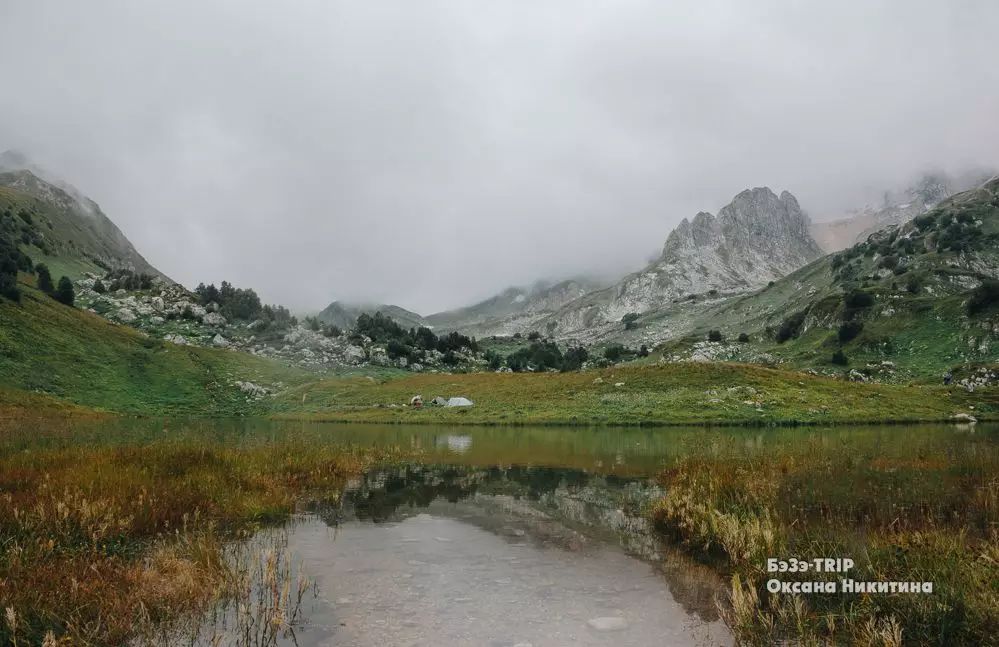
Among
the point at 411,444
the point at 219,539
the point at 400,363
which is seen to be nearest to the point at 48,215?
the point at 400,363

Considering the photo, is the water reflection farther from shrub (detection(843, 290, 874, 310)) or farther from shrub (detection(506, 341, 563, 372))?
shrub (detection(843, 290, 874, 310))

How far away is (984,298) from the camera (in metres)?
92.7

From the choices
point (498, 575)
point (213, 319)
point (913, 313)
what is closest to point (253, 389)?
point (213, 319)

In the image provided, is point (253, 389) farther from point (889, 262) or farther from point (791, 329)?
point (889, 262)

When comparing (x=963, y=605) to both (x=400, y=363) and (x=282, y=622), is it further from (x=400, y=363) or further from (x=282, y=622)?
(x=400, y=363)

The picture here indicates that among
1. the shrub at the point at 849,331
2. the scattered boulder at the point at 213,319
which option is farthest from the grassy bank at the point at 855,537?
the scattered boulder at the point at 213,319

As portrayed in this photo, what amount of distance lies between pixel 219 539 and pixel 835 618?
37.5 feet

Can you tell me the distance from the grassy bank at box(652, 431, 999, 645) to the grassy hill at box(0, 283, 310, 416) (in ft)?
201

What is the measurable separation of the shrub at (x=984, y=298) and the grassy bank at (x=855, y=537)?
10222 centimetres

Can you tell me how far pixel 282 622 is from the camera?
7152mm

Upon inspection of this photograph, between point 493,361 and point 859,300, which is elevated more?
point 859,300

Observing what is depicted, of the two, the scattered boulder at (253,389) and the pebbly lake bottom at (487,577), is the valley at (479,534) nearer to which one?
the pebbly lake bottom at (487,577)

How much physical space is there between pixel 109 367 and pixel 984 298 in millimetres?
141211

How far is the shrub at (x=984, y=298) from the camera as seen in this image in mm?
91812
